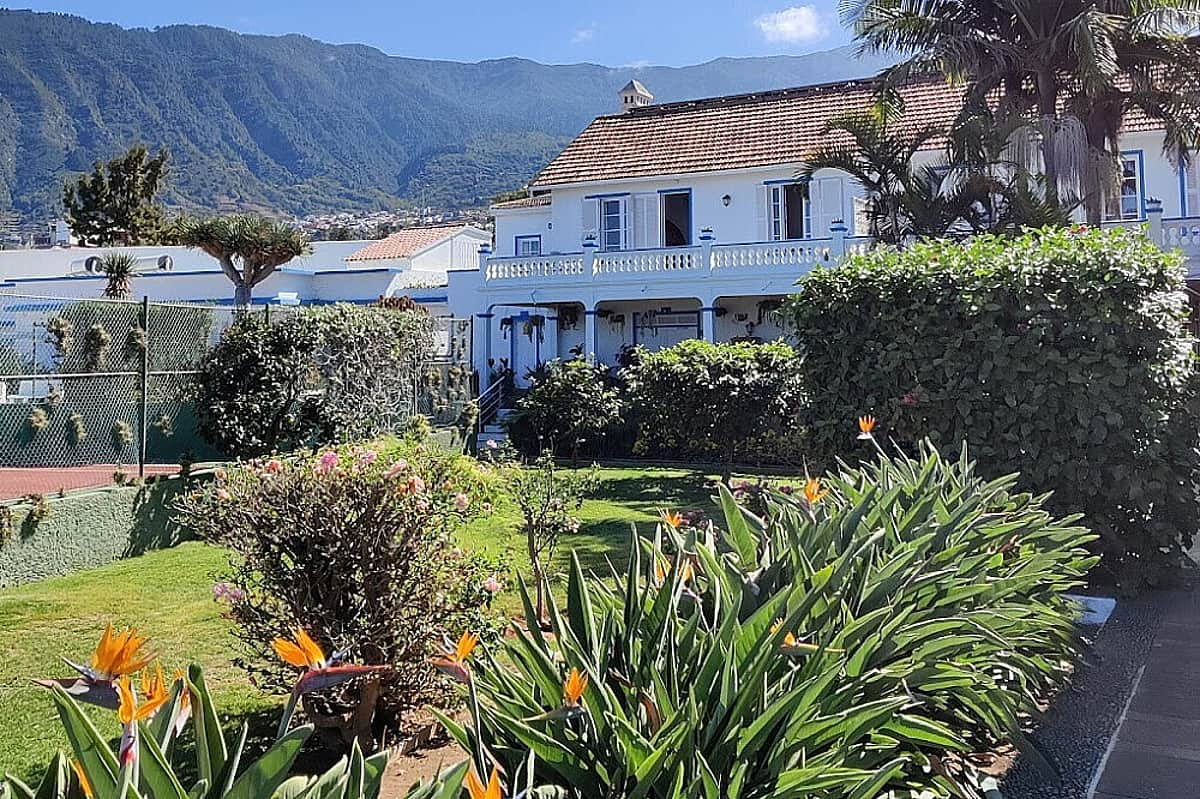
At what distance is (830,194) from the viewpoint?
2653 cm

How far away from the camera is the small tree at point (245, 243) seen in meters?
A: 25.8

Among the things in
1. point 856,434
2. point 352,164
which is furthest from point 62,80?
point 856,434

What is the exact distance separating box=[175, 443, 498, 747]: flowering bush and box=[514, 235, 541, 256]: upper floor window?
25.9 m

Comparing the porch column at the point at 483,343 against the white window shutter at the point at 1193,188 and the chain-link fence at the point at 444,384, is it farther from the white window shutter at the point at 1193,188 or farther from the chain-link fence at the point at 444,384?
the white window shutter at the point at 1193,188

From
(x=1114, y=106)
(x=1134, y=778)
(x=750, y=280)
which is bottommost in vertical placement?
(x=1134, y=778)

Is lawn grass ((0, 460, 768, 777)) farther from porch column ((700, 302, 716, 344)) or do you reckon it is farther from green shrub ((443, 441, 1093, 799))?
porch column ((700, 302, 716, 344))

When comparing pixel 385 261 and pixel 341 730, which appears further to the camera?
pixel 385 261

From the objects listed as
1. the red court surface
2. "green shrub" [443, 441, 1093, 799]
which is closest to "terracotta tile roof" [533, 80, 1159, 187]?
→ the red court surface

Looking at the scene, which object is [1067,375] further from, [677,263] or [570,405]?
[677,263]

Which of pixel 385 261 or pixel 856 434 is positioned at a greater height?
pixel 385 261

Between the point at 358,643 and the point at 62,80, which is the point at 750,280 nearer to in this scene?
the point at 358,643

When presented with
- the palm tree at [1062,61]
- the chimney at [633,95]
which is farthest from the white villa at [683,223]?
the chimney at [633,95]

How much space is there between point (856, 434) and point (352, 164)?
159 meters

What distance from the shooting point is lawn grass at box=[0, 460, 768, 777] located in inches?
225
